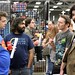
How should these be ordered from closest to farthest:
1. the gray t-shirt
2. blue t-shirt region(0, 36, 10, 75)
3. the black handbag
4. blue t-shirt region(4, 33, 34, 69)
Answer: blue t-shirt region(0, 36, 10, 75)
the gray t-shirt
blue t-shirt region(4, 33, 34, 69)
the black handbag

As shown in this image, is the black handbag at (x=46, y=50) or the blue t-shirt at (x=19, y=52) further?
the black handbag at (x=46, y=50)

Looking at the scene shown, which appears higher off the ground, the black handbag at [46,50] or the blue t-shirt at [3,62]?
the blue t-shirt at [3,62]

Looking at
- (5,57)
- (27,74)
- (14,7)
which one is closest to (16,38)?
(27,74)

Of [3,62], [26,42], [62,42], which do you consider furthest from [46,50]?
[3,62]

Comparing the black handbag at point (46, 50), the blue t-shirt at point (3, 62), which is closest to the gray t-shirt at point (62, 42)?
the blue t-shirt at point (3, 62)

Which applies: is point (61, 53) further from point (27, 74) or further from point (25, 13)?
point (25, 13)

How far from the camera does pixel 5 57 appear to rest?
298 centimetres

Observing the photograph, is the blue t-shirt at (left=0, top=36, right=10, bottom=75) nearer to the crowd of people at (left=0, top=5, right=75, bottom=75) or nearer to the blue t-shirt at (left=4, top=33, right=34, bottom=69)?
the crowd of people at (left=0, top=5, right=75, bottom=75)

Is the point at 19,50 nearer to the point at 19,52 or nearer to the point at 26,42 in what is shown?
the point at 19,52

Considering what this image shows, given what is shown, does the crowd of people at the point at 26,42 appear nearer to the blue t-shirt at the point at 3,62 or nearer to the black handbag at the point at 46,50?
the blue t-shirt at the point at 3,62

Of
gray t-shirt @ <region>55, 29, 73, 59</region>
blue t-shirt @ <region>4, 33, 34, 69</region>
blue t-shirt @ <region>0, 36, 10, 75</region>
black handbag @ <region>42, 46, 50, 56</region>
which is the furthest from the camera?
black handbag @ <region>42, 46, 50, 56</region>

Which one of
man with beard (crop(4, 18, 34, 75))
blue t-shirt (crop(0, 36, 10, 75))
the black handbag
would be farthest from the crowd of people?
the black handbag

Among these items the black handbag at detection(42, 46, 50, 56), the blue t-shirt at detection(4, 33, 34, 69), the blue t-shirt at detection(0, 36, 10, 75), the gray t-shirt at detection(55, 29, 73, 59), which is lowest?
the black handbag at detection(42, 46, 50, 56)

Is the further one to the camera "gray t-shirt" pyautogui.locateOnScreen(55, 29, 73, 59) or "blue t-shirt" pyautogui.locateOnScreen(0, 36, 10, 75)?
"gray t-shirt" pyautogui.locateOnScreen(55, 29, 73, 59)
